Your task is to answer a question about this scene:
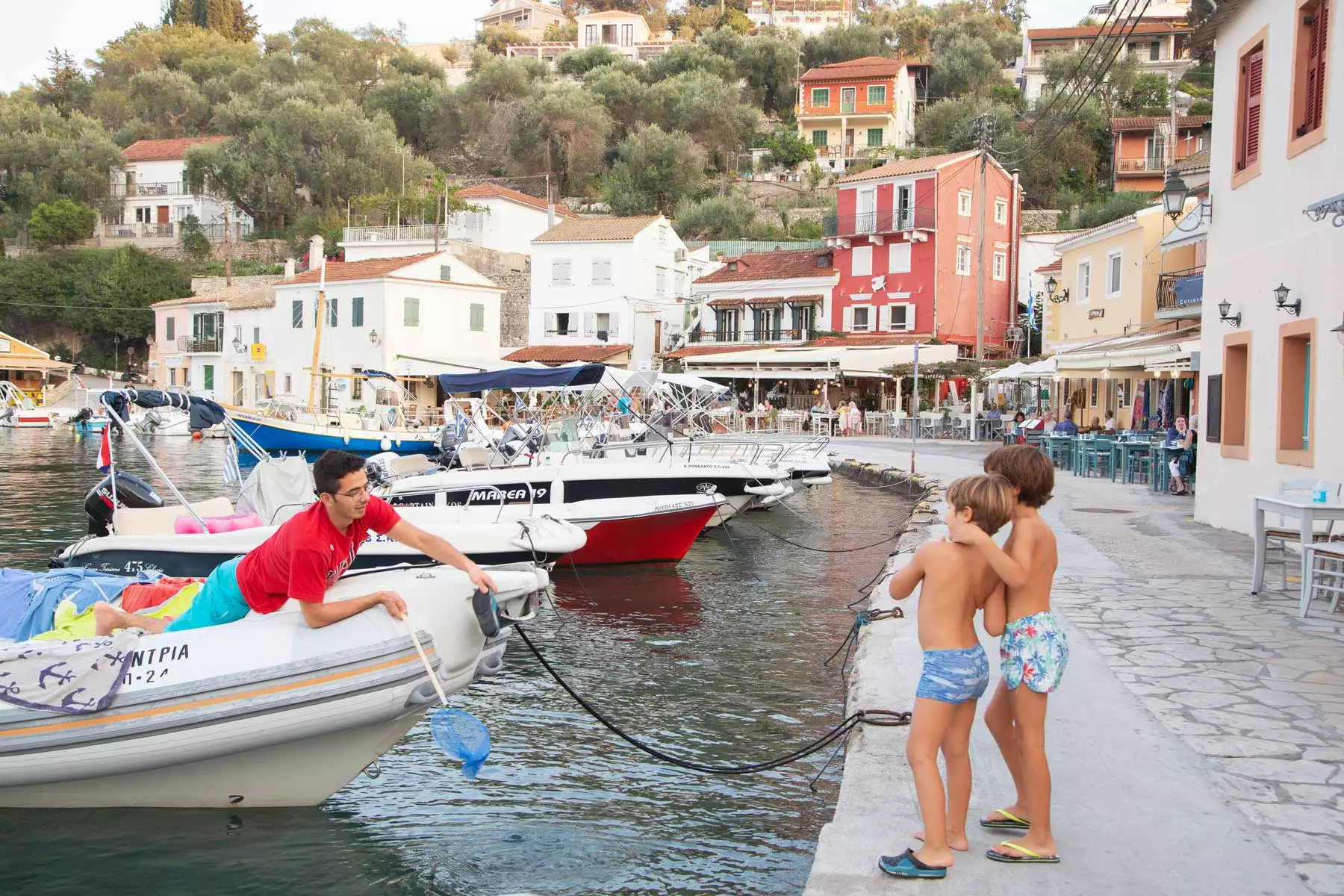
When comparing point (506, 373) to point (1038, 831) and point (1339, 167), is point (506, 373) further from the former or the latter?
point (1038, 831)

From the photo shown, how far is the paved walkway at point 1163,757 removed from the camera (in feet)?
14.5

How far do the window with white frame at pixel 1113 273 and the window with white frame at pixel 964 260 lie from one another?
17492 mm

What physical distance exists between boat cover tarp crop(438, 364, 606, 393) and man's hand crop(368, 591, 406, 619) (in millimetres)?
13617

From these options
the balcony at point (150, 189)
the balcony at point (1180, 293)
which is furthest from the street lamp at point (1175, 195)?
the balcony at point (150, 189)

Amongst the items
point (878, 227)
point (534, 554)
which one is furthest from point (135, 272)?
point (534, 554)

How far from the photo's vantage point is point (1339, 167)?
11.2 meters

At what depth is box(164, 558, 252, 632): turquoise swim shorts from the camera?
6461 mm

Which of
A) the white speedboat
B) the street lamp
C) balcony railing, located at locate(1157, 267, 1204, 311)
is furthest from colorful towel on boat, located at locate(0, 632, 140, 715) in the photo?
balcony railing, located at locate(1157, 267, 1204, 311)

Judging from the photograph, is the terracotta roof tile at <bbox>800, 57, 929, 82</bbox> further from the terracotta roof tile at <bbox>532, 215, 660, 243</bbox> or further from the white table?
the white table

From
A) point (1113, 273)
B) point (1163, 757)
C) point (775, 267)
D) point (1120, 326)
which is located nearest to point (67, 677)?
point (1163, 757)

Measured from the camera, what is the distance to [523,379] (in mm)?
21000

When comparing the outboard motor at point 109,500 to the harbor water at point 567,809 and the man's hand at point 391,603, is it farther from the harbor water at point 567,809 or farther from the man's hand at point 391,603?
the man's hand at point 391,603

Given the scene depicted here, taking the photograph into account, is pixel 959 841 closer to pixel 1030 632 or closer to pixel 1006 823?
pixel 1006 823

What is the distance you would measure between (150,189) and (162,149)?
2880 mm
